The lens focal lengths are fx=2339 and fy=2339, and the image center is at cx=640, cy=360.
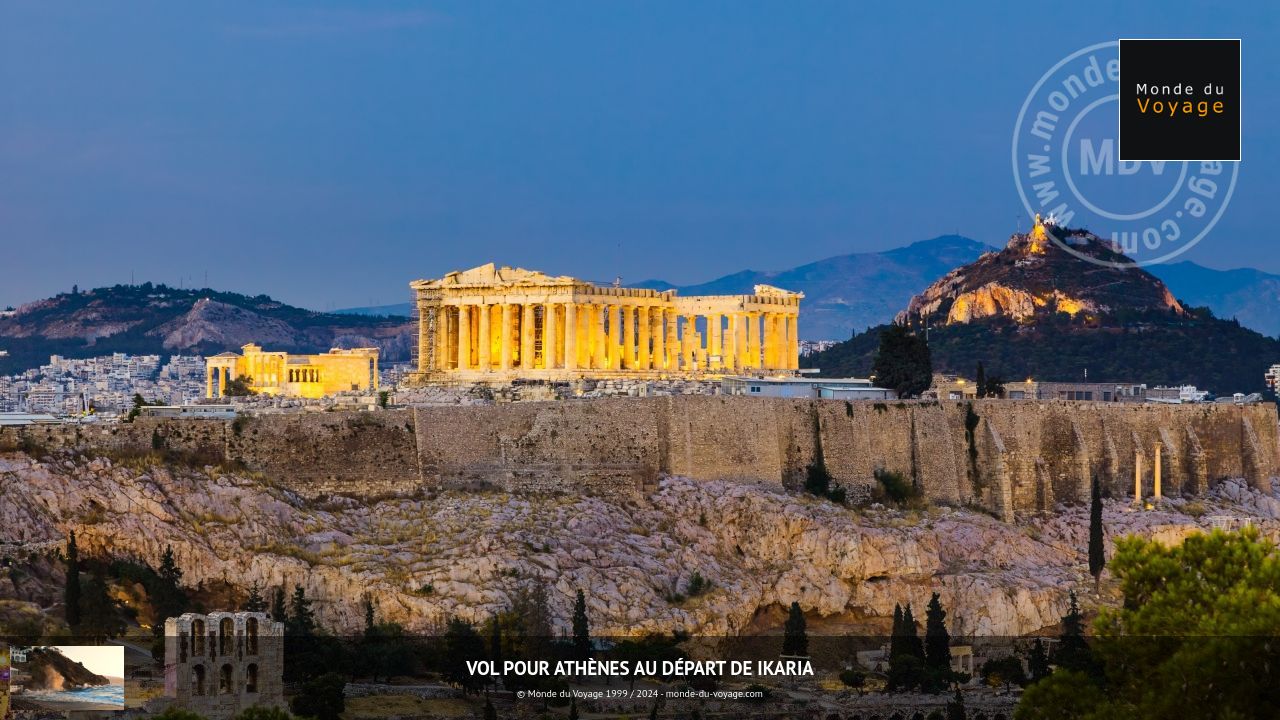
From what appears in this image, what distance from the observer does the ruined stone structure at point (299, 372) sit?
274 ft

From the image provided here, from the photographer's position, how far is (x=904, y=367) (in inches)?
2997

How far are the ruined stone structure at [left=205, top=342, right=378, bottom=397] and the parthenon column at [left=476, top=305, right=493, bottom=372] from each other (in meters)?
6.75

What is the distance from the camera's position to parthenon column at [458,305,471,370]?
77.5 metres

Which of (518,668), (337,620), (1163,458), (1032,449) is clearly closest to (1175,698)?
(518,668)

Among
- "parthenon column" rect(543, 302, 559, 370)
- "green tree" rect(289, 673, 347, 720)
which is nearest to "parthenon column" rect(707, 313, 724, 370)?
"parthenon column" rect(543, 302, 559, 370)

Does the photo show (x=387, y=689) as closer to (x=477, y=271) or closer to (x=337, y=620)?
(x=337, y=620)

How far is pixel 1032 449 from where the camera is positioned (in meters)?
76.3

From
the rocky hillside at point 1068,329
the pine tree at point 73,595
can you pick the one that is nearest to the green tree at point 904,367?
the rocky hillside at point 1068,329

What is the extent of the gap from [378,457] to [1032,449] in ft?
79.8

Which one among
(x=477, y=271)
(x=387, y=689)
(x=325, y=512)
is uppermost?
(x=477, y=271)

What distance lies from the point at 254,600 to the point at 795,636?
14.4 m

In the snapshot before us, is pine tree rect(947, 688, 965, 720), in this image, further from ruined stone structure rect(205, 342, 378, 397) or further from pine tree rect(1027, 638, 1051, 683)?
ruined stone structure rect(205, 342, 378, 397)

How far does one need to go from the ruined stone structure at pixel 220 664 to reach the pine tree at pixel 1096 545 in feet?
96.2

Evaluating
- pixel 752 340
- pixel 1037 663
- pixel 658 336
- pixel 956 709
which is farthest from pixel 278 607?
pixel 752 340
